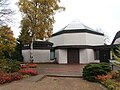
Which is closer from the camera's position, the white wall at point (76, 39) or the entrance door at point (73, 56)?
the entrance door at point (73, 56)

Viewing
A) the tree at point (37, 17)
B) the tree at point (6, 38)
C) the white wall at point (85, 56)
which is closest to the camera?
the tree at point (6, 38)

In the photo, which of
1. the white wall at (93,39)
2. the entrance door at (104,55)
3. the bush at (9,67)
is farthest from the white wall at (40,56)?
the bush at (9,67)

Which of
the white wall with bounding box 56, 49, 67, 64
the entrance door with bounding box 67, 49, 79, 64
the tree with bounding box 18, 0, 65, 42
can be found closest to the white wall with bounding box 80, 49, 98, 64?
the entrance door with bounding box 67, 49, 79, 64

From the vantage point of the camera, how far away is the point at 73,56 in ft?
115

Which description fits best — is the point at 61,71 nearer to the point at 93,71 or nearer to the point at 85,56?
the point at 93,71

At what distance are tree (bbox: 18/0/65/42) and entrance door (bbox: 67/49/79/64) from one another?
5.20 metres

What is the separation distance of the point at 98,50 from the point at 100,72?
69.5 ft

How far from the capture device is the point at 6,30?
2434 centimetres

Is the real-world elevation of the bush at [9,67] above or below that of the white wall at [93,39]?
below


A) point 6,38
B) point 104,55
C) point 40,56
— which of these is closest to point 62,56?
Result: point 40,56

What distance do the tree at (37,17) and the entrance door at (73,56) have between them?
17.1 feet

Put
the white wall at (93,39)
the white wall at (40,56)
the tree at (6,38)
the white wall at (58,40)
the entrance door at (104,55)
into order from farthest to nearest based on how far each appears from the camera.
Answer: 1. the white wall at (40,56)
2. the white wall at (58,40)
3. the white wall at (93,39)
4. the entrance door at (104,55)
5. the tree at (6,38)

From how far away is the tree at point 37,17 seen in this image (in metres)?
31.2

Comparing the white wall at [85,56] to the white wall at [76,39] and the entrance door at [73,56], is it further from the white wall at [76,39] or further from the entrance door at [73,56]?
the white wall at [76,39]
